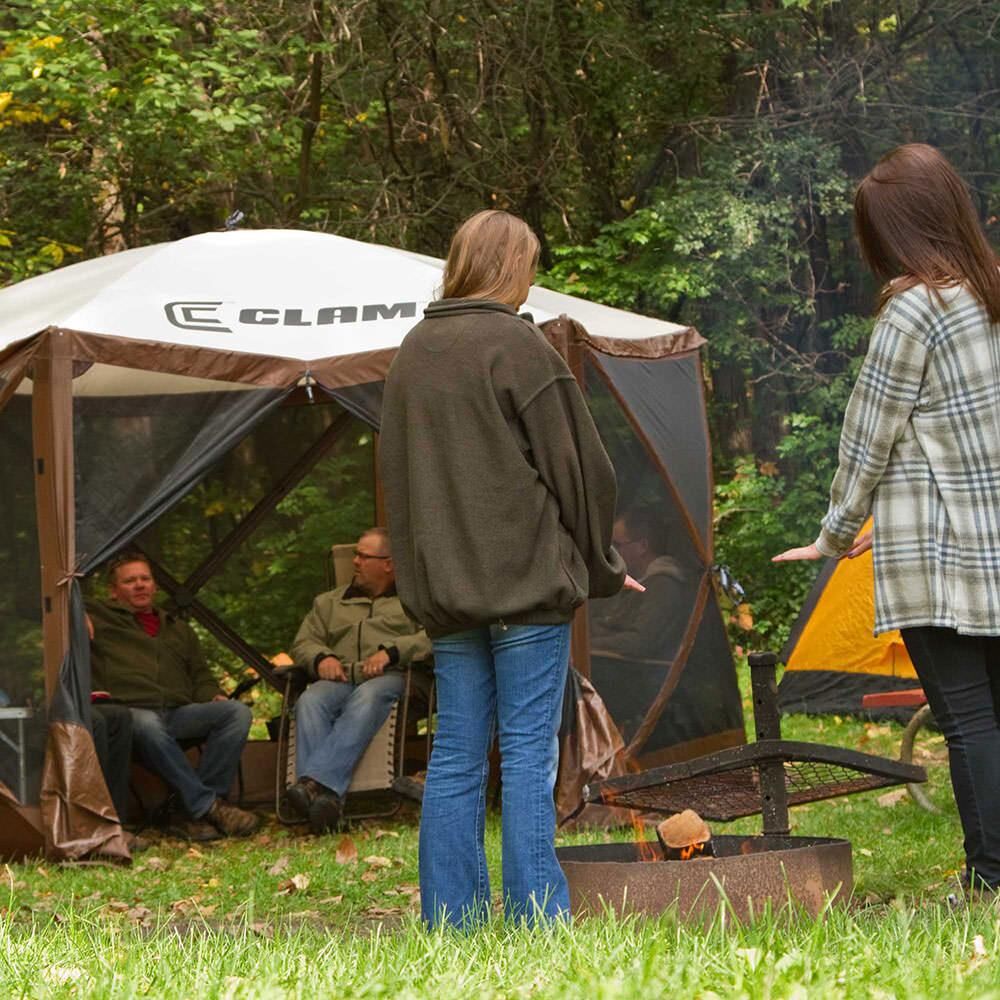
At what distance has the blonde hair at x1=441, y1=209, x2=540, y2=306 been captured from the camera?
367 centimetres

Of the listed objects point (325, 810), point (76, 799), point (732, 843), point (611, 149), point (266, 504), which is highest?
point (611, 149)

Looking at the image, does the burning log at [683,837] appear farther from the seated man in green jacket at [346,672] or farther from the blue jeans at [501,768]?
the seated man in green jacket at [346,672]

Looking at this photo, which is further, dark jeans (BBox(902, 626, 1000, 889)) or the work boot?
the work boot

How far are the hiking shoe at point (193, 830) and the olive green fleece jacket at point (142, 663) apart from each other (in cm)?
53

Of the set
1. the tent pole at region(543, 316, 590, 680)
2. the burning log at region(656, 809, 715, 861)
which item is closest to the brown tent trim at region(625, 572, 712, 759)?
the tent pole at region(543, 316, 590, 680)

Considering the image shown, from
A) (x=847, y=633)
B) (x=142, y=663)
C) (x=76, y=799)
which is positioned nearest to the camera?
(x=76, y=799)

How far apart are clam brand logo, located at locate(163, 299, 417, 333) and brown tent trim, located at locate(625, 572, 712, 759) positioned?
197cm

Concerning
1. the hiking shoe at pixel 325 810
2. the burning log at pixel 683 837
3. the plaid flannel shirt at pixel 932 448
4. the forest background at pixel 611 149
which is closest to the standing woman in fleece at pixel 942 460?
the plaid flannel shirt at pixel 932 448

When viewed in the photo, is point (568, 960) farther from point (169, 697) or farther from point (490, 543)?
point (169, 697)

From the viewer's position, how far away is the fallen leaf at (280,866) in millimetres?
6055

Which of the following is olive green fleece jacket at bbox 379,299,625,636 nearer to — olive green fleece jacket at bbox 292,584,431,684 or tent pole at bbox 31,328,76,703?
tent pole at bbox 31,328,76,703

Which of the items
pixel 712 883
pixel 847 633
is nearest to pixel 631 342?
pixel 847 633

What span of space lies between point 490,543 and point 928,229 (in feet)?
3.85

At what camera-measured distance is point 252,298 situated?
7.06m
